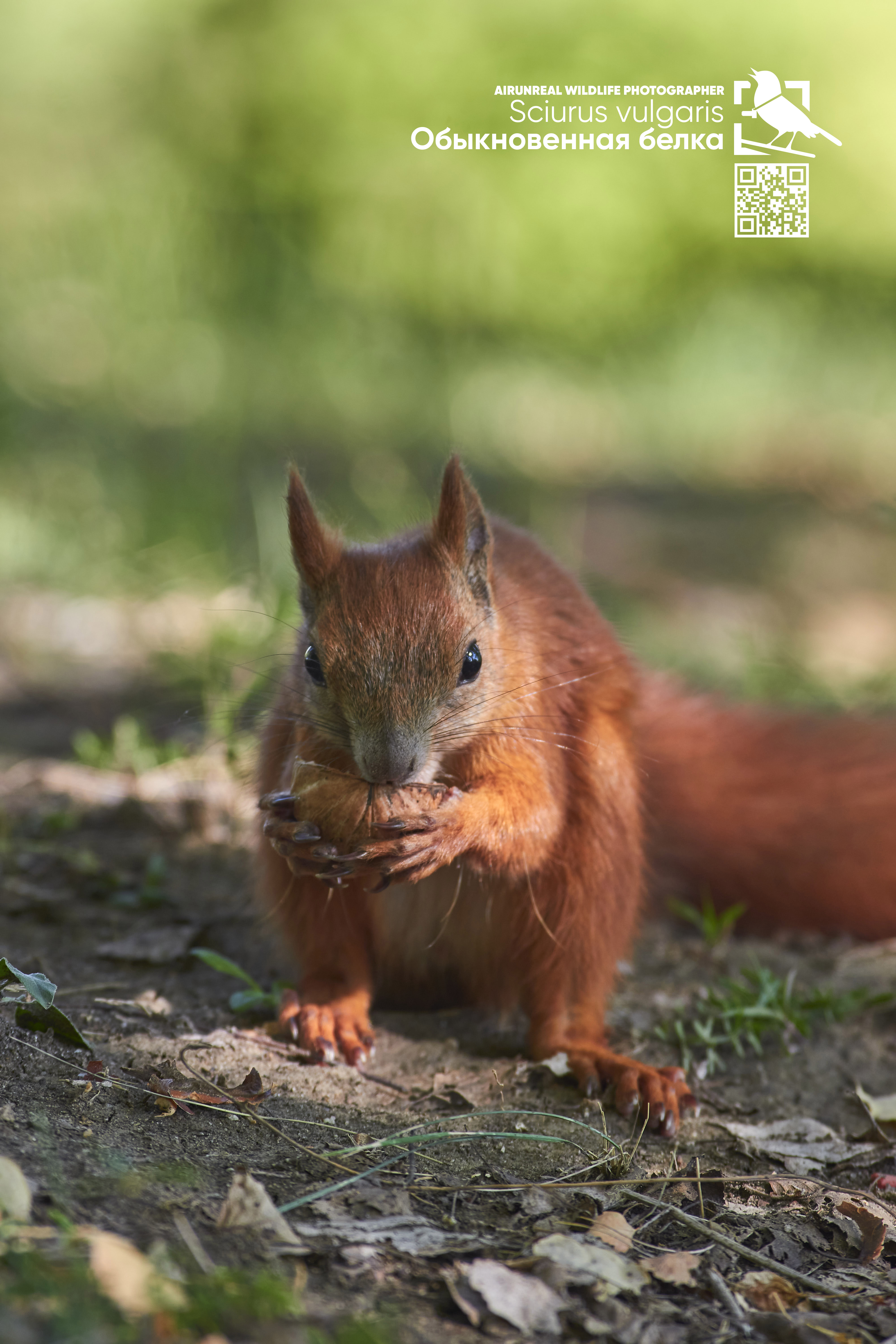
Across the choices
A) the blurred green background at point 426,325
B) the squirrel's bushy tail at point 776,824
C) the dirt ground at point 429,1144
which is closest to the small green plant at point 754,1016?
the dirt ground at point 429,1144

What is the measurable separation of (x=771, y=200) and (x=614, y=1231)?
5485 mm

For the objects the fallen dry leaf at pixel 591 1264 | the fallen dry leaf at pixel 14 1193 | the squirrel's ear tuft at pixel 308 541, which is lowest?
the fallen dry leaf at pixel 591 1264

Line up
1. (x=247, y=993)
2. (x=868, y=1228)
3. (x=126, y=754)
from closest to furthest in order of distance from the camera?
(x=868, y=1228) < (x=247, y=993) < (x=126, y=754)

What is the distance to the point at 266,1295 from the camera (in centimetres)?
124

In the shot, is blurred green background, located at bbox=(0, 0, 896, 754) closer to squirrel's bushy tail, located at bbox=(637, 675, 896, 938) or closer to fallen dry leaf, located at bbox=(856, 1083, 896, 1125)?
squirrel's bushy tail, located at bbox=(637, 675, 896, 938)

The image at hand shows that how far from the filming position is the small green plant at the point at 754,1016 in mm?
2307

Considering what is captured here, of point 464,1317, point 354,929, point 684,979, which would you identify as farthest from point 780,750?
point 464,1317

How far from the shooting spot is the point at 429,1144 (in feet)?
6.07

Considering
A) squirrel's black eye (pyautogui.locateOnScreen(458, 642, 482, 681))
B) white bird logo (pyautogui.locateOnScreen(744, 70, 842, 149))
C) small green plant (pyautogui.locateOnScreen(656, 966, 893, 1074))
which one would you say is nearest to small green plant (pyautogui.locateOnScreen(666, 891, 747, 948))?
small green plant (pyautogui.locateOnScreen(656, 966, 893, 1074))

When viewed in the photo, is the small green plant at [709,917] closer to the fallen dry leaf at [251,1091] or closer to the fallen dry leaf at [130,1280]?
the fallen dry leaf at [251,1091]

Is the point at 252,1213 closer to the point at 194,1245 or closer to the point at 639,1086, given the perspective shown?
the point at 194,1245

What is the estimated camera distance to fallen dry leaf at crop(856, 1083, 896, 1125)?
212 cm

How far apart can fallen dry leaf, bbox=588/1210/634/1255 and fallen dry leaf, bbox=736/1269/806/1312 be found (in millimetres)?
146

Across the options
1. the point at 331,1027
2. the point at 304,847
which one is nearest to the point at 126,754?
the point at 331,1027
